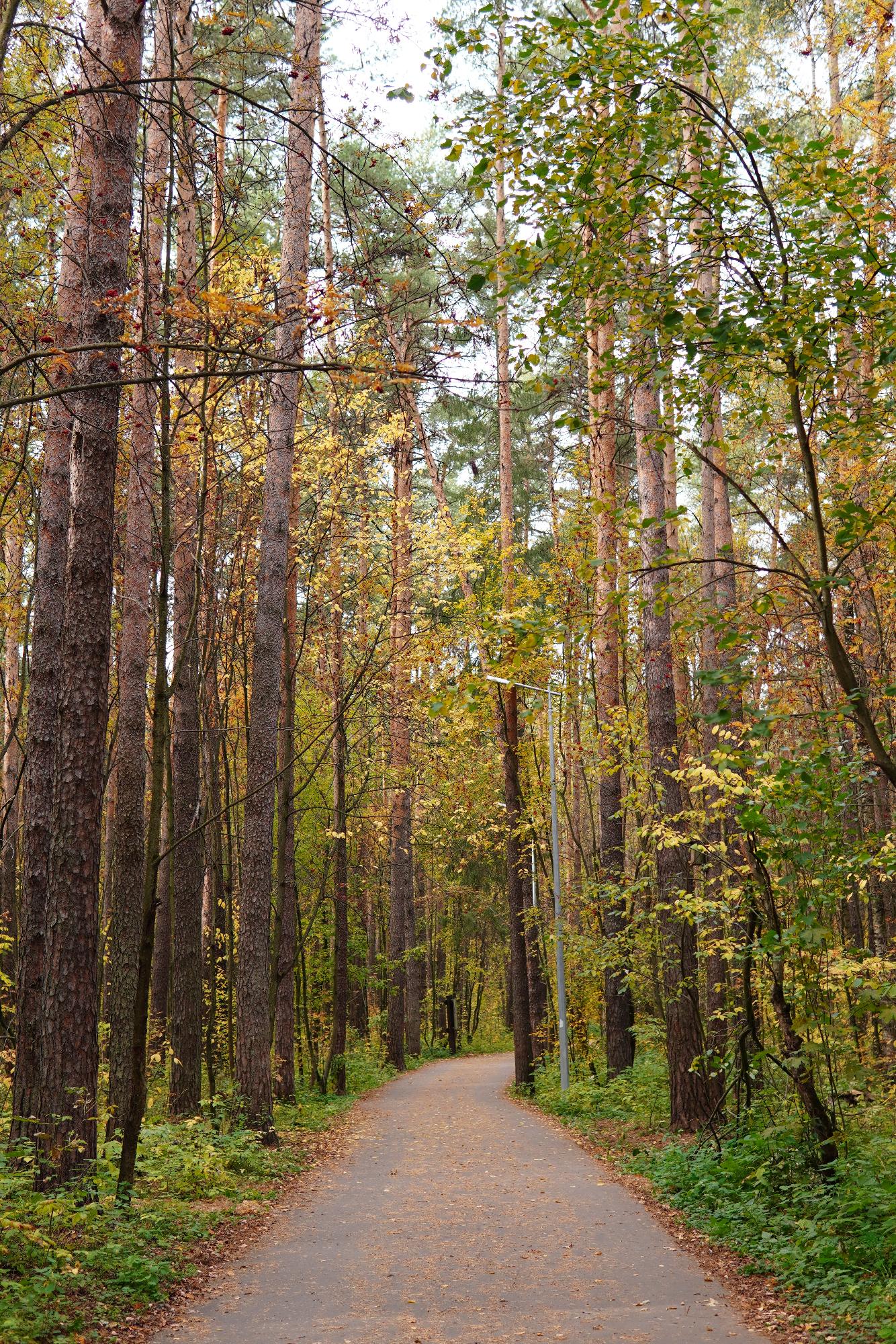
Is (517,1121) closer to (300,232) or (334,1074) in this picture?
(334,1074)

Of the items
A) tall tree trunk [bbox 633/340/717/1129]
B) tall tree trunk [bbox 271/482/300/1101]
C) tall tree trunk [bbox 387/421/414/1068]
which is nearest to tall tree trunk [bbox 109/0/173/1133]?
tall tree trunk [bbox 271/482/300/1101]

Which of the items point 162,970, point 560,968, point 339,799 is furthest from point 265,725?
point 162,970

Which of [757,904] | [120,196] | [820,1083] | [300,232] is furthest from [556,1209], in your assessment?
[300,232]

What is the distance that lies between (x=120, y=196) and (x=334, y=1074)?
16.6m

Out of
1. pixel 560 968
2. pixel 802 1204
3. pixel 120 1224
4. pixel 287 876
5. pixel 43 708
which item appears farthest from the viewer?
pixel 287 876

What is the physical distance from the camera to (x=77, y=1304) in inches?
215

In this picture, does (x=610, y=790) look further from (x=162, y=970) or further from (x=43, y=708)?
(x=43, y=708)

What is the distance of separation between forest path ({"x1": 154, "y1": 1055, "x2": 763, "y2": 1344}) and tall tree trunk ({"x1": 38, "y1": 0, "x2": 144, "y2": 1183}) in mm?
1652

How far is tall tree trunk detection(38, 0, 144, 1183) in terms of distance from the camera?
23.4ft

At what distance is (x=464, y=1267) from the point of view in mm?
6930

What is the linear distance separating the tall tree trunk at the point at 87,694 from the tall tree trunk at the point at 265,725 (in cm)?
428

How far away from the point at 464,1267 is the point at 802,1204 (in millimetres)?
2378

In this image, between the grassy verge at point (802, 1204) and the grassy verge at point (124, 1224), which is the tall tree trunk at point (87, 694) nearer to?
the grassy verge at point (124, 1224)

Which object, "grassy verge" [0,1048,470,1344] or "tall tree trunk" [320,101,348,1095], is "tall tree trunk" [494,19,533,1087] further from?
"grassy verge" [0,1048,470,1344]
